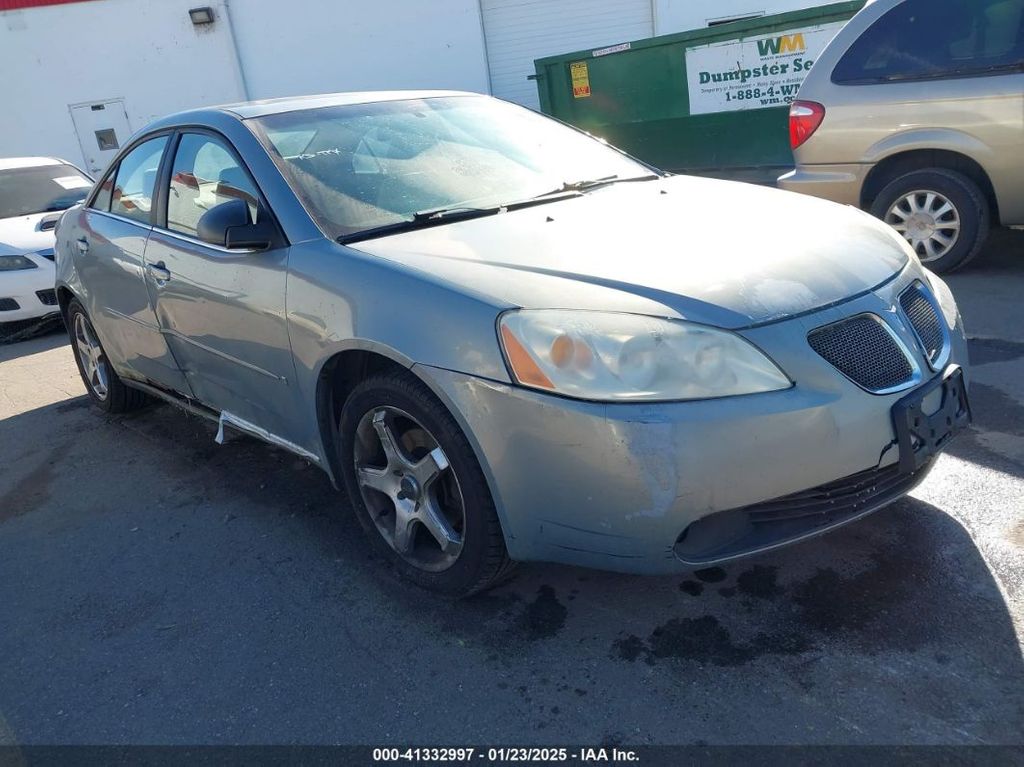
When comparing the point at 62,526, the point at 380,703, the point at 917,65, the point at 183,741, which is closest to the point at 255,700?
the point at 183,741

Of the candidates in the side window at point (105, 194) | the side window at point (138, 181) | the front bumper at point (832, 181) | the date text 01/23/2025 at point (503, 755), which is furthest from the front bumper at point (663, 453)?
the front bumper at point (832, 181)

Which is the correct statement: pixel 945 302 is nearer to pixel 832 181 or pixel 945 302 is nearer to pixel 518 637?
pixel 518 637

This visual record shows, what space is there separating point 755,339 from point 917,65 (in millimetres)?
4351

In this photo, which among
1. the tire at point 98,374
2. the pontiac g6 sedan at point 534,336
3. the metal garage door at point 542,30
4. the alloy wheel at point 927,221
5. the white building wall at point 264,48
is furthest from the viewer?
the white building wall at point 264,48

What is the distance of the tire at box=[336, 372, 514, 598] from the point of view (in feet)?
8.34

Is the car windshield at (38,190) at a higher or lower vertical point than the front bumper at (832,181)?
higher

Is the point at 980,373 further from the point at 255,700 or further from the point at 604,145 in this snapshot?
the point at 255,700

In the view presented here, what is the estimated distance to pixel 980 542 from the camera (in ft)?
9.23

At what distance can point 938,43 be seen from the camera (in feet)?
18.2

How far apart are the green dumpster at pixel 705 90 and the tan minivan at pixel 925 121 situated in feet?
11.5

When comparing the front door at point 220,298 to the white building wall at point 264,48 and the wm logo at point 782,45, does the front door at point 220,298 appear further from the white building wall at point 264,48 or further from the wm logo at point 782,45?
the white building wall at point 264,48

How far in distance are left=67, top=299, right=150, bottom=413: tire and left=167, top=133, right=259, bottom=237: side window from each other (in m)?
1.48

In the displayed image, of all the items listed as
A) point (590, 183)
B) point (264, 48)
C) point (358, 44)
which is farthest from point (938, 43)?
point (264, 48)

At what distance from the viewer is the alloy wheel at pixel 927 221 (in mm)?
5723
